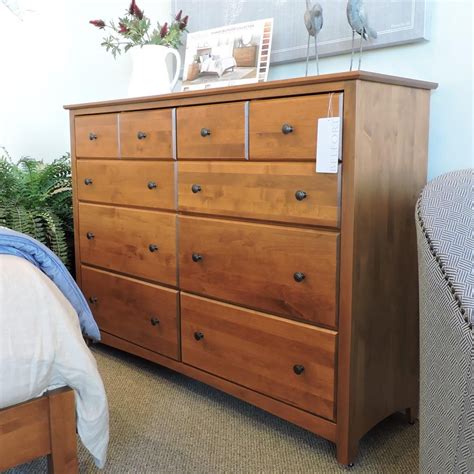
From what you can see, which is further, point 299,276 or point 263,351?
point 263,351

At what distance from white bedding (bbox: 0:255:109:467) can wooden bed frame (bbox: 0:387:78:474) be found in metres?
0.03

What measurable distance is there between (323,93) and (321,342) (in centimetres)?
71

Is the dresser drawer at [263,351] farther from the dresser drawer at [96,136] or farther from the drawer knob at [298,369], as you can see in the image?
the dresser drawer at [96,136]

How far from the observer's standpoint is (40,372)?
53.2 inches

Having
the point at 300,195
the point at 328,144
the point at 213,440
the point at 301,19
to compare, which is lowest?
the point at 213,440

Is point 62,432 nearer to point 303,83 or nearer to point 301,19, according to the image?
point 303,83

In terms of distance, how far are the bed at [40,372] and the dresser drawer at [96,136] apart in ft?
2.75

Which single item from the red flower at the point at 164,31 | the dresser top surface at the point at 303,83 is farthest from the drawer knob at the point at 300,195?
the red flower at the point at 164,31

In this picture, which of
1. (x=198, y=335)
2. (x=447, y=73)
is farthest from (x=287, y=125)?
(x=198, y=335)

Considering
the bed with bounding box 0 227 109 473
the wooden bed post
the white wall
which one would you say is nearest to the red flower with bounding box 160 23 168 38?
the white wall

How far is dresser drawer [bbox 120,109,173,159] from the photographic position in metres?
2.01

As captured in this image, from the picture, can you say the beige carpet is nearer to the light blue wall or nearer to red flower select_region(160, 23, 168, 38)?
the light blue wall

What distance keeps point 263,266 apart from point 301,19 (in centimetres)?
98

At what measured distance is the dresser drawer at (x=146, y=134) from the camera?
2014 millimetres
